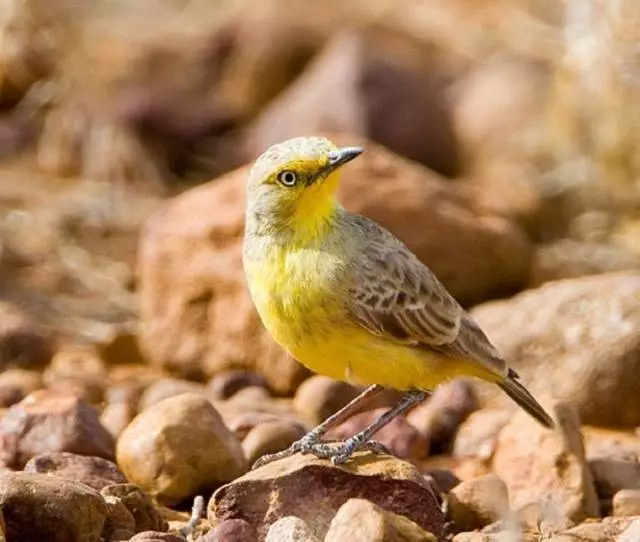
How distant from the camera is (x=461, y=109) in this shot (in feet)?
49.0

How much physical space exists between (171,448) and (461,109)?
27.1 ft

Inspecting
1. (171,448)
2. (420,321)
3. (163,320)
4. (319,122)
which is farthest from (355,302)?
(319,122)

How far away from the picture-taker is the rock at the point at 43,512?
239 inches

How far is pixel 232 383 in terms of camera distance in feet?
31.5

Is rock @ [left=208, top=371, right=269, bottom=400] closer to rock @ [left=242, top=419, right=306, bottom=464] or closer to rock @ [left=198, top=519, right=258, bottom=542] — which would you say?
rock @ [left=242, top=419, right=306, bottom=464]

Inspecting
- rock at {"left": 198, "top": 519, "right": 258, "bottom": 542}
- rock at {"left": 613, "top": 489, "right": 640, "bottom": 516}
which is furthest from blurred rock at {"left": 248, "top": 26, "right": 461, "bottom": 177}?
rock at {"left": 198, "top": 519, "right": 258, "bottom": 542}

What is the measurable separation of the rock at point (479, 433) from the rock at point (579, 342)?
1.08ft

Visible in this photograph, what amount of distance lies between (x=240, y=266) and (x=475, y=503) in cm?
335

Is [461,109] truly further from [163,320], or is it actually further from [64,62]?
[163,320]

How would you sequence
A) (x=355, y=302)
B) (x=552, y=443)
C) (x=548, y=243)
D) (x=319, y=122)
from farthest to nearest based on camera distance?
1. (x=319, y=122)
2. (x=548, y=243)
3. (x=552, y=443)
4. (x=355, y=302)

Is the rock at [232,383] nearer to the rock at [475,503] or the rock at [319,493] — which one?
the rock at [475,503]

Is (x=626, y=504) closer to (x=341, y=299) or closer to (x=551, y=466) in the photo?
(x=551, y=466)

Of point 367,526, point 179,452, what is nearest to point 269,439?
point 179,452

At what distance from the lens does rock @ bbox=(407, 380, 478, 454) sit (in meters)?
8.80
